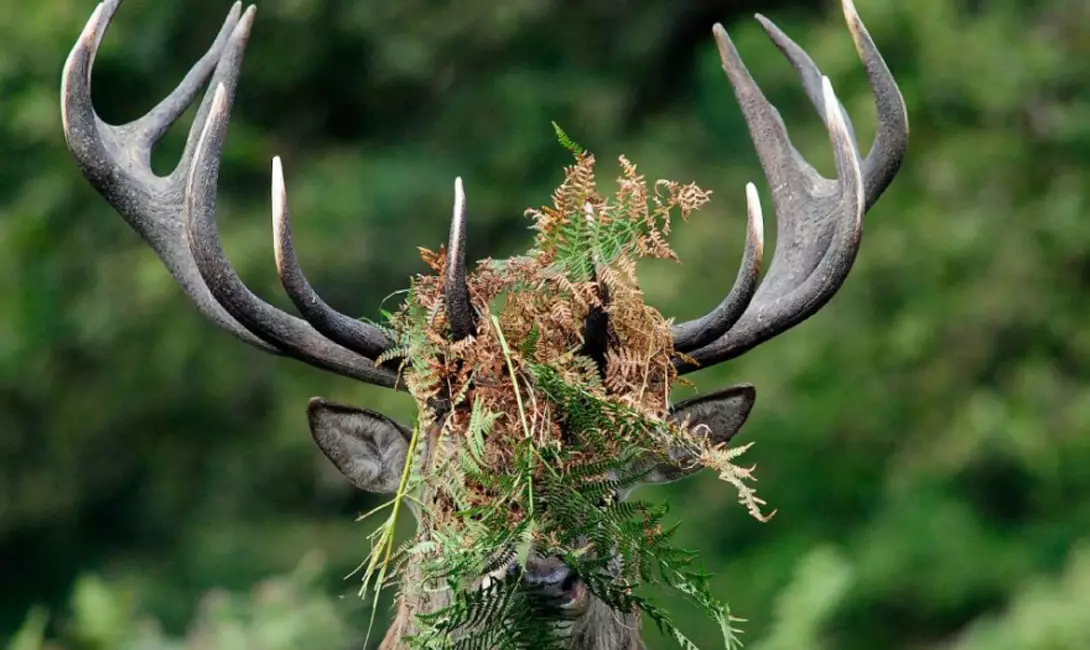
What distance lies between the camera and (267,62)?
13.9 meters

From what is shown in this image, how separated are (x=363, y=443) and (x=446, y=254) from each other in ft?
2.47

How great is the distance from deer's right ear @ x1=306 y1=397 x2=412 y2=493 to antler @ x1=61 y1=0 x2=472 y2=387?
0.13 metres

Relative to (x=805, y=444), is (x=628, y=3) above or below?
above

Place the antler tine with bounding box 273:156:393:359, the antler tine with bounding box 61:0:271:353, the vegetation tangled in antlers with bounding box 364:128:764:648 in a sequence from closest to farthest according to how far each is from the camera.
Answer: the vegetation tangled in antlers with bounding box 364:128:764:648
the antler tine with bounding box 273:156:393:359
the antler tine with bounding box 61:0:271:353

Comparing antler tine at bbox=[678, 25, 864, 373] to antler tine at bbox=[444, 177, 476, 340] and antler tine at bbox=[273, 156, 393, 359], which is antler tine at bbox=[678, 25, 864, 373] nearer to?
antler tine at bbox=[444, 177, 476, 340]

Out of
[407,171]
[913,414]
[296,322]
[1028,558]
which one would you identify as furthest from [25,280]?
[296,322]

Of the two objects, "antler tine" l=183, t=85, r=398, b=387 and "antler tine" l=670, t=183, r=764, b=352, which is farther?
"antler tine" l=183, t=85, r=398, b=387

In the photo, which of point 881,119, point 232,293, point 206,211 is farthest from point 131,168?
point 881,119

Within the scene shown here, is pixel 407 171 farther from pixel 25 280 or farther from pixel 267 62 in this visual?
pixel 25 280

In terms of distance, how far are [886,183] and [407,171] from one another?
25.6ft

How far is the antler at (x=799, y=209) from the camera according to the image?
16.2 feet

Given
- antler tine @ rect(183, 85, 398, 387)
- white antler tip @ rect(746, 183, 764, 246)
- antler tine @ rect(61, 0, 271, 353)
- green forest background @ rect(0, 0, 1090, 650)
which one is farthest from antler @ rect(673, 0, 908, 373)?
green forest background @ rect(0, 0, 1090, 650)

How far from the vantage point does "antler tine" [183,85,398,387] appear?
16.4ft

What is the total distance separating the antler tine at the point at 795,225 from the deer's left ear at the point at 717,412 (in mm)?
88
